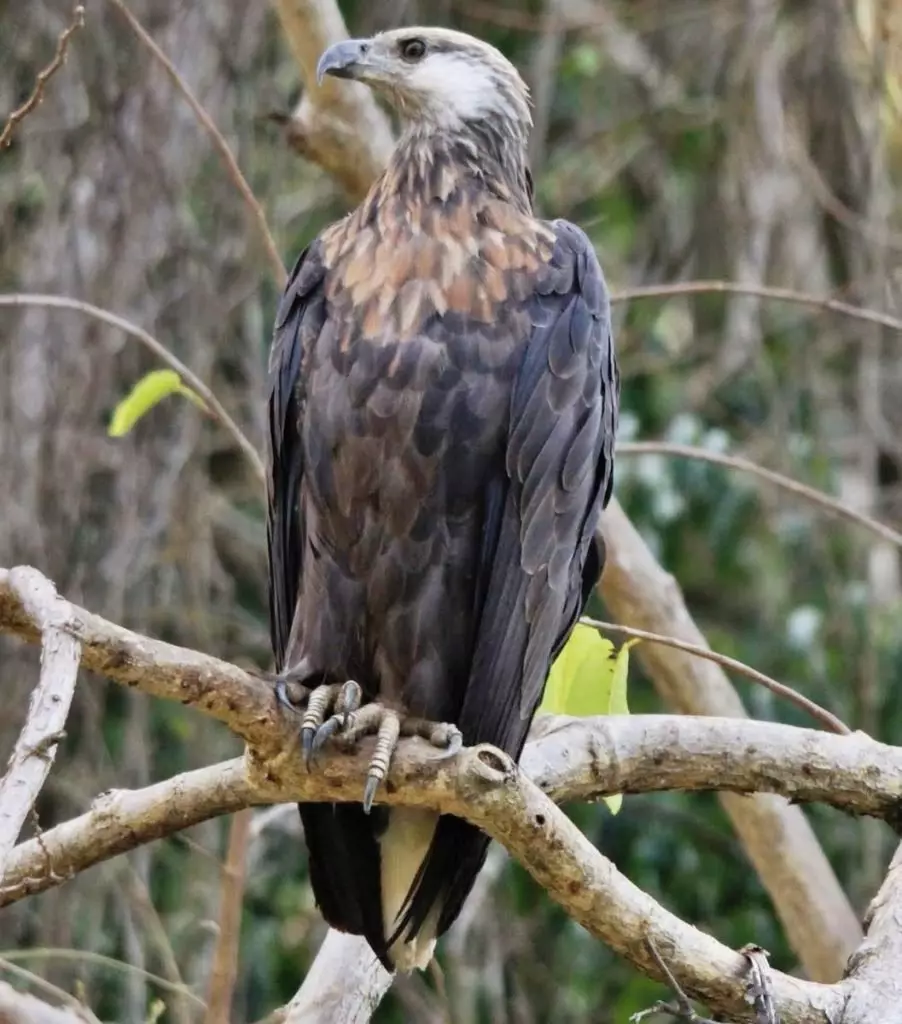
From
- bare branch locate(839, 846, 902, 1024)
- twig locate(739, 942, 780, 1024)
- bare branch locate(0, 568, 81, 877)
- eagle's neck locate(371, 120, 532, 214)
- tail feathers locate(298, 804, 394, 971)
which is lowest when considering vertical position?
tail feathers locate(298, 804, 394, 971)

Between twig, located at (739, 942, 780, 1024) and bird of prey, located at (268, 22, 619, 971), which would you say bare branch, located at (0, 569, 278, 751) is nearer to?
bird of prey, located at (268, 22, 619, 971)

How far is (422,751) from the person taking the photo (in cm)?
235

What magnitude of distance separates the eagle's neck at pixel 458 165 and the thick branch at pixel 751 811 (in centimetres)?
84

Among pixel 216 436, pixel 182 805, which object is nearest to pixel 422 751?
pixel 182 805

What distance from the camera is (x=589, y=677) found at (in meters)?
2.85

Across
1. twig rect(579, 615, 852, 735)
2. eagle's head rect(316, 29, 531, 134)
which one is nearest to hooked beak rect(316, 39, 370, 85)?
eagle's head rect(316, 29, 531, 134)

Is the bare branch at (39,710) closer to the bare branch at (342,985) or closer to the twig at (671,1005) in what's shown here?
the twig at (671,1005)

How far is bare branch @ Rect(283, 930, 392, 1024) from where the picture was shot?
9.09 feet

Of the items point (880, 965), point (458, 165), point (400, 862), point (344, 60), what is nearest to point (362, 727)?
point (400, 862)

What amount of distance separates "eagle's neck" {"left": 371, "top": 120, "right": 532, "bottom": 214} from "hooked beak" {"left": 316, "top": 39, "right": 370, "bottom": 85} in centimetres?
15

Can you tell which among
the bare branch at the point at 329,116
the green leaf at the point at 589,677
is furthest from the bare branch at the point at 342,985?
the bare branch at the point at 329,116

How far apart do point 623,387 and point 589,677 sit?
2.48 m

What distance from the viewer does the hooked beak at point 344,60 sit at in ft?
9.67

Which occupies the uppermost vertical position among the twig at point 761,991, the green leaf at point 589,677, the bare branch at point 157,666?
the bare branch at point 157,666
